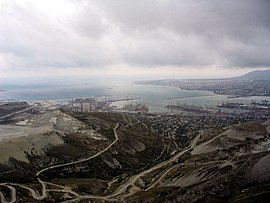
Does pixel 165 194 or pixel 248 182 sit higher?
pixel 248 182

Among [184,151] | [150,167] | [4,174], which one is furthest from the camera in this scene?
[184,151]

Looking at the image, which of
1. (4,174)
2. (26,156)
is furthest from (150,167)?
(4,174)

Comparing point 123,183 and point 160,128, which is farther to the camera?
point 160,128

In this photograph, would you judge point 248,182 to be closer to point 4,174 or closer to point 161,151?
point 4,174

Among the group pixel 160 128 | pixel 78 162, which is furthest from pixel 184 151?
pixel 160 128

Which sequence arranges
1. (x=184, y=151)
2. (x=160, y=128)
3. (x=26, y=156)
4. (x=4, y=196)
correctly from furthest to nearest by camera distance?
(x=160, y=128), (x=184, y=151), (x=26, y=156), (x=4, y=196)

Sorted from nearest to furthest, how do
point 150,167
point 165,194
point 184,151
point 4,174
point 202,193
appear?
point 202,193 → point 165,194 → point 4,174 → point 150,167 → point 184,151

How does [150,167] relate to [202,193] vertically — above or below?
below

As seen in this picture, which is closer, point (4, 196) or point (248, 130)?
point (4, 196)

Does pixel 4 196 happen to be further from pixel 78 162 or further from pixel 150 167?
pixel 150 167
